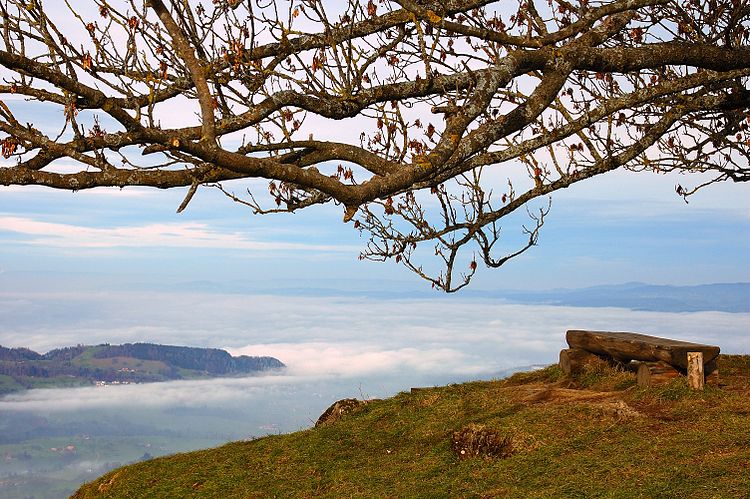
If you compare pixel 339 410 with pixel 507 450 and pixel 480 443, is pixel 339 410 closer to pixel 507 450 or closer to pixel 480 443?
pixel 480 443

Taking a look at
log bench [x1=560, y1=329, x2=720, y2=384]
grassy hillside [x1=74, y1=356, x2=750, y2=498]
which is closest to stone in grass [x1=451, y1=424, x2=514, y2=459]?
grassy hillside [x1=74, y1=356, x2=750, y2=498]

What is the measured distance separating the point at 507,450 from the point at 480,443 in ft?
2.05

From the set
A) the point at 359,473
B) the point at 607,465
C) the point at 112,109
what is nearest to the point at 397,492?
the point at 359,473

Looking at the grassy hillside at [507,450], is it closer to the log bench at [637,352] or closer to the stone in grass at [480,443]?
the stone in grass at [480,443]

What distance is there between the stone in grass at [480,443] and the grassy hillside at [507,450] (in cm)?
3

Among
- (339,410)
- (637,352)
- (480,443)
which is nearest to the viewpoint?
(480,443)

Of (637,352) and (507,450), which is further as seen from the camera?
(637,352)

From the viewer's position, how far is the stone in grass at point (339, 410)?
60.6 ft

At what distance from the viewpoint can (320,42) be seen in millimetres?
13461

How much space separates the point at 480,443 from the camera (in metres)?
14.1

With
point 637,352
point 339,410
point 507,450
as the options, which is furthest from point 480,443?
point 339,410

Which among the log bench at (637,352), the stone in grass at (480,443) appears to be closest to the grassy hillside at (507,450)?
the stone in grass at (480,443)

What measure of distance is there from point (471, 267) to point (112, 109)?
9.89 m

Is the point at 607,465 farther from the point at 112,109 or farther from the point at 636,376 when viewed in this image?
the point at 112,109
